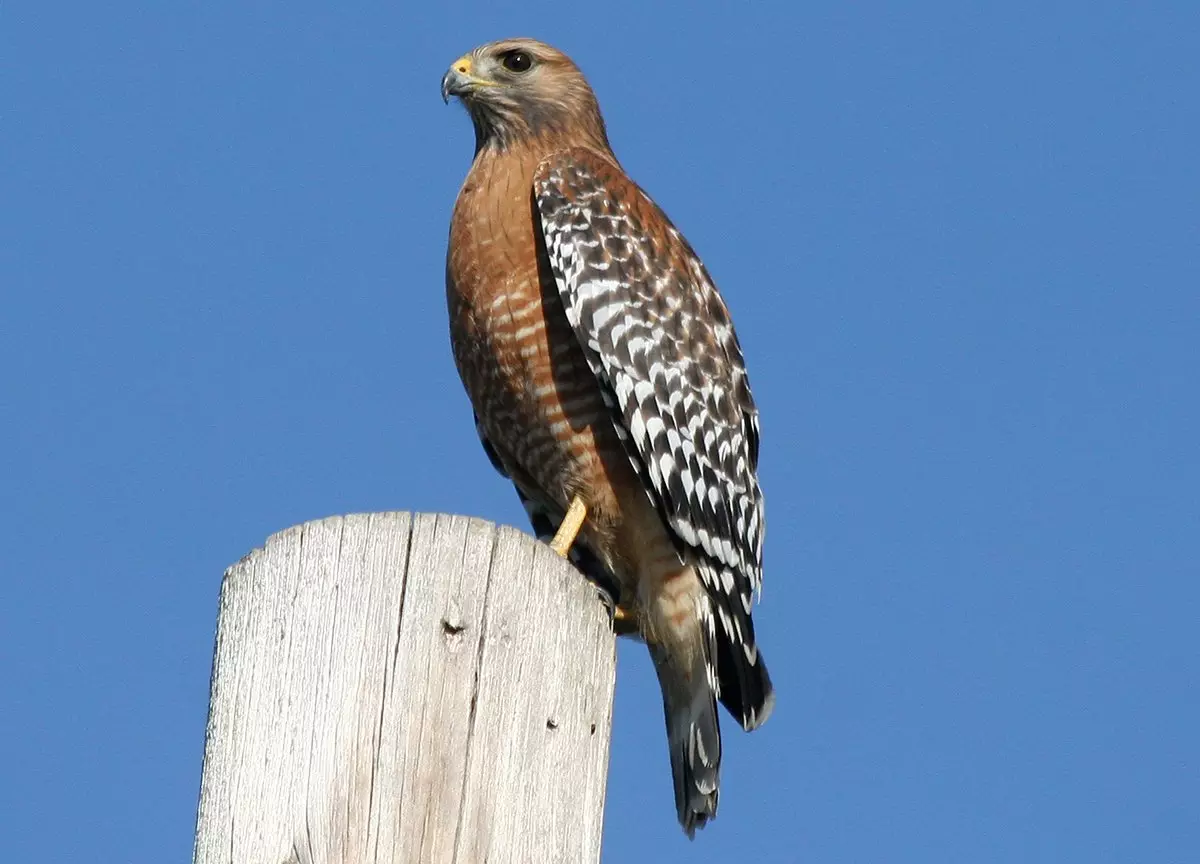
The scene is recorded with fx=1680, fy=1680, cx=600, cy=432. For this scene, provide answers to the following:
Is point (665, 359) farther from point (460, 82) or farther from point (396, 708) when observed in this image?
point (396, 708)

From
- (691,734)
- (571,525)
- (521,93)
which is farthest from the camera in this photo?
(521,93)

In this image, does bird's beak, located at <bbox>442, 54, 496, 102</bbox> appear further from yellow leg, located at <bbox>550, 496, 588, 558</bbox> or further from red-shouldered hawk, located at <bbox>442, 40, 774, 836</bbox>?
yellow leg, located at <bbox>550, 496, 588, 558</bbox>

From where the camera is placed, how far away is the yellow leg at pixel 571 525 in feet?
22.5

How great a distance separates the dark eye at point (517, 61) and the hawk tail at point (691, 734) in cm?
271

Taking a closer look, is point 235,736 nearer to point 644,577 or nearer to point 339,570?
point 339,570

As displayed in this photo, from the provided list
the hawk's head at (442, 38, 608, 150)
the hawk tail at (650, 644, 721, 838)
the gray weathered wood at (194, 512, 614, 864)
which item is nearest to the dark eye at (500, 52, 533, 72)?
the hawk's head at (442, 38, 608, 150)

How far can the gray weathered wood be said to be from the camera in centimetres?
363

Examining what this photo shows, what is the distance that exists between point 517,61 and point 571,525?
7.39ft

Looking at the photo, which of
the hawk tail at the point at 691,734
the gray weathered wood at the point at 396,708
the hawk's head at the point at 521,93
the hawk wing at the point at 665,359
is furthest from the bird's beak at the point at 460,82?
the gray weathered wood at the point at 396,708

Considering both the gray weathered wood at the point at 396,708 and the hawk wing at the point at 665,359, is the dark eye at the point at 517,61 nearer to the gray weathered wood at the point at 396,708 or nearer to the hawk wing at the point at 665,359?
the hawk wing at the point at 665,359

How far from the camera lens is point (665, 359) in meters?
7.00

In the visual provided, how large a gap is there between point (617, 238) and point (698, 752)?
214cm

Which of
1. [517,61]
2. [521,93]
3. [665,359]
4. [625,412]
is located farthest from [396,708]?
[517,61]

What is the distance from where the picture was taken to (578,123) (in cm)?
767
